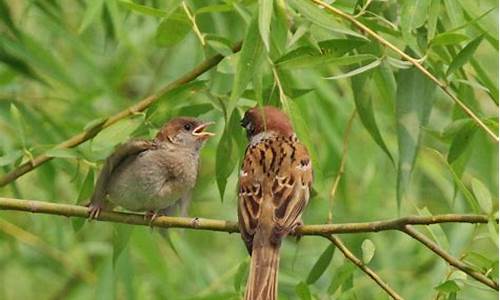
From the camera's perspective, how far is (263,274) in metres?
5.39

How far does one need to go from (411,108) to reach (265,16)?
0.99m

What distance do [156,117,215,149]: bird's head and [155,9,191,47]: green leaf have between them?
0.43 metres

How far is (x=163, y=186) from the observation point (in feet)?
19.7

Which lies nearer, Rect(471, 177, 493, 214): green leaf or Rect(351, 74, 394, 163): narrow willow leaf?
Rect(471, 177, 493, 214): green leaf

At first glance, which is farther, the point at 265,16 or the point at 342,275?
the point at 342,275

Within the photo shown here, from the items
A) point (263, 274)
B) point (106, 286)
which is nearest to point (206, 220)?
point (263, 274)

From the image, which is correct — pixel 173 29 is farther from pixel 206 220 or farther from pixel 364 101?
pixel 206 220

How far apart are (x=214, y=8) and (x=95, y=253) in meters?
4.03

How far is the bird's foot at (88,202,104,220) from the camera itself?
549 cm

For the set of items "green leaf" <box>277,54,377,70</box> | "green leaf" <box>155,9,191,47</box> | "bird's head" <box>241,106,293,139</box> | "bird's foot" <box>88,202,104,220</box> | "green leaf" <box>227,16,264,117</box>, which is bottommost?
"bird's foot" <box>88,202,104,220</box>

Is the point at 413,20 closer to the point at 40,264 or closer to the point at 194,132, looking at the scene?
the point at 194,132

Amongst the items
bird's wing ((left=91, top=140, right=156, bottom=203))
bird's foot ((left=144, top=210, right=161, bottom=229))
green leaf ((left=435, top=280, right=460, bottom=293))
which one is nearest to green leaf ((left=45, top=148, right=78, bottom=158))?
bird's wing ((left=91, top=140, right=156, bottom=203))

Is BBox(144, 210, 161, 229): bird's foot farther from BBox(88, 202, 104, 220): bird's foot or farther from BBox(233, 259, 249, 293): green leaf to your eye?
BBox(233, 259, 249, 293): green leaf

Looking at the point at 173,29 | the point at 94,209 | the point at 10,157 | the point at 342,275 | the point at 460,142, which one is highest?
the point at 173,29
